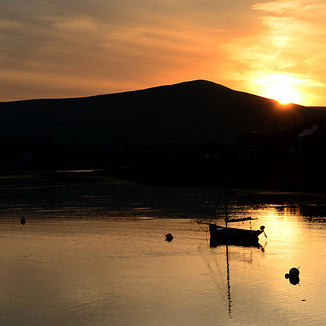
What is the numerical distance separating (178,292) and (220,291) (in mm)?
2593

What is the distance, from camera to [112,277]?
40.9 m

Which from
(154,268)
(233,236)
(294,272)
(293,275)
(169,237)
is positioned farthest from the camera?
(169,237)

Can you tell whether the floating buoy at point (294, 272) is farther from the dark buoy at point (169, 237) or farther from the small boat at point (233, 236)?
the dark buoy at point (169, 237)

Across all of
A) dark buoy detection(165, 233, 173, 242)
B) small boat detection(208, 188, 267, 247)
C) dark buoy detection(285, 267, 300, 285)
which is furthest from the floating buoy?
dark buoy detection(165, 233, 173, 242)

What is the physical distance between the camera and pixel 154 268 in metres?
43.3

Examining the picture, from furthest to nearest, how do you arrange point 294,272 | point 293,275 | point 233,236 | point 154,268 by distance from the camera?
point 233,236 < point 154,268 < point 293,275 < point 294,272

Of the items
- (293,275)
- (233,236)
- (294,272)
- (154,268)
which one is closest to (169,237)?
(233,236)

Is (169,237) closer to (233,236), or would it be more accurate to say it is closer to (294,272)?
(233,236)

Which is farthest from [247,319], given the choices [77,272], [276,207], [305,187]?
[305,187]

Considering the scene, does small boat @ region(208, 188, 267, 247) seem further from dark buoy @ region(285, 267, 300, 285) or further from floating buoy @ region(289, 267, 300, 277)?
floating buoy @ region(289, 267, 300, 277)

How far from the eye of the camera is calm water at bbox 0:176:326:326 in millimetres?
33000

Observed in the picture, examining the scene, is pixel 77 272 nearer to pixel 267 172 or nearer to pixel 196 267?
pixel 196 267

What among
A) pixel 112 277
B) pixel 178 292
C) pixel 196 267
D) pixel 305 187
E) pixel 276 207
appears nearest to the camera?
pixel 178 292

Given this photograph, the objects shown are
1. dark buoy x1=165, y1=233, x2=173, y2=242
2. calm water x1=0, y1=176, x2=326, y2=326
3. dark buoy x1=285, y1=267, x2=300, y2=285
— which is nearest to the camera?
calm water x1=0, y1=176, x2=326, y2=326
